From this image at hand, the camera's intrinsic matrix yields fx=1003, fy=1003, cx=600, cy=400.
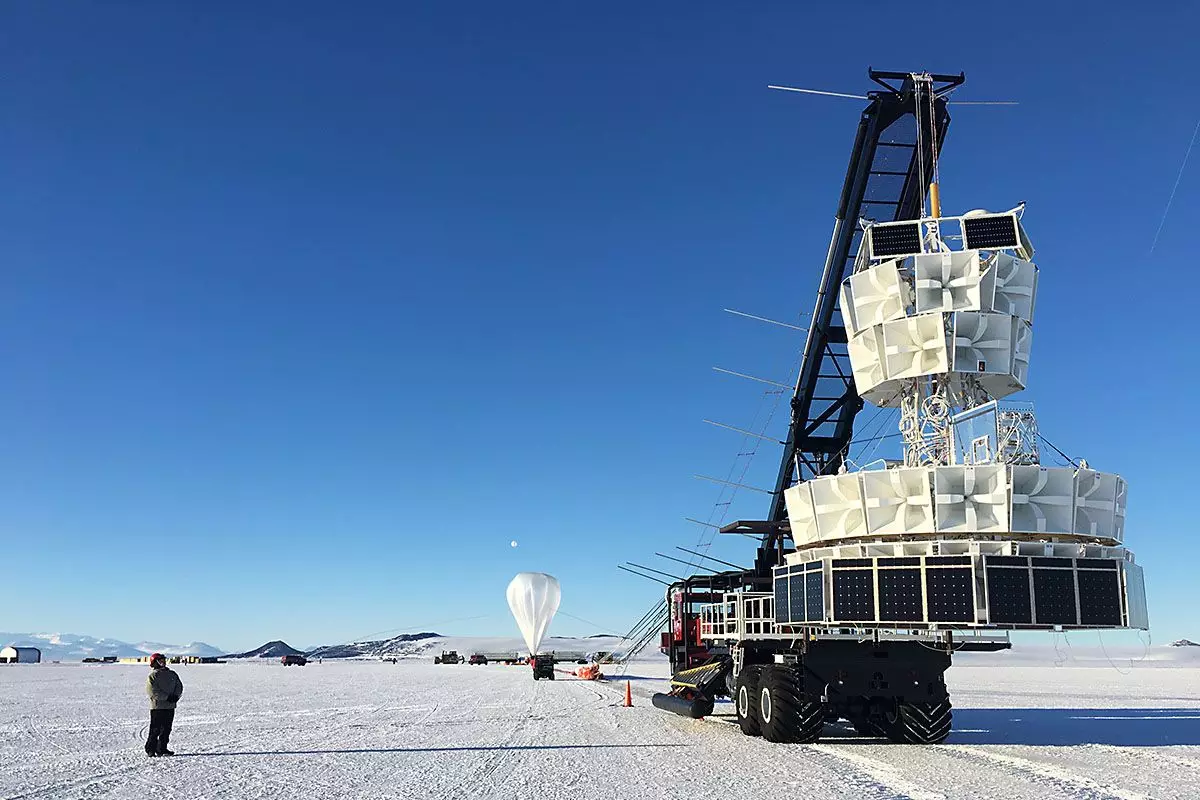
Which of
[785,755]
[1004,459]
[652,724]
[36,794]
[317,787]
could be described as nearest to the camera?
[36,794]

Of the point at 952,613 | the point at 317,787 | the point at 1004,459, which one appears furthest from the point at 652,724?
the point at 317,787

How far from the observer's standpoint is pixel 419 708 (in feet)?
112

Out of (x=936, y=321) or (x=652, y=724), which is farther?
(x=652, y=724)

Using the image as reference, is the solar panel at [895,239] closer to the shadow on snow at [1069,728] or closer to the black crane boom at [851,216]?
the black crane boom at [851,216]

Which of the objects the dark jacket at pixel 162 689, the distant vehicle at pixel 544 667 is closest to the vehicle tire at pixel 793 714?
the dark jacket at pixel 162 689

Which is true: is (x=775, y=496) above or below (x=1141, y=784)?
above

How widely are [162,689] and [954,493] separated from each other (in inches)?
667

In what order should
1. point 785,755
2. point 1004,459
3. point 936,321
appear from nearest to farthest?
point 785,755 < point 1004,459 < point 936,321

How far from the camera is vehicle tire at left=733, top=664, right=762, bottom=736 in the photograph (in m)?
25.0

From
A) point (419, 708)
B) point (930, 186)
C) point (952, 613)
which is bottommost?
point (419, 708)

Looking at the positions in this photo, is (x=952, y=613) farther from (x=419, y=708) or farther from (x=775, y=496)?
(x=419, y=708)

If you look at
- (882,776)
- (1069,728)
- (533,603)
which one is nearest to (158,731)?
(882,776)

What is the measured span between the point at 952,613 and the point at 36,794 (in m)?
17.4

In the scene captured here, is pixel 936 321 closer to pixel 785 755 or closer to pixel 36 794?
pixel 785 755
